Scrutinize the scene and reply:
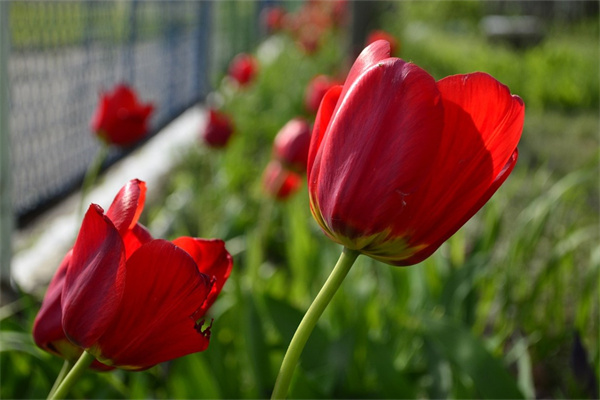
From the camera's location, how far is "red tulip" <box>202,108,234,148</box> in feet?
7.36

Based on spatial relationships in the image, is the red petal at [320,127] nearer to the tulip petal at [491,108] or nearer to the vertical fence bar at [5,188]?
the tulip petal at [491,108]

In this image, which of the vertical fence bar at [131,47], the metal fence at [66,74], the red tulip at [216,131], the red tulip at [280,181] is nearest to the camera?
the red tulip at [280,181]

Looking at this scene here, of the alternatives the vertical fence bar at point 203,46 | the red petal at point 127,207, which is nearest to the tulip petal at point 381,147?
the red petal at point 127,207

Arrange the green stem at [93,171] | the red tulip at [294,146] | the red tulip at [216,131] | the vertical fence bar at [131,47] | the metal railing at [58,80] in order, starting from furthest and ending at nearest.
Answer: the vertical fence bar at [131,47], the red tulip at [216,131], the metal railing at [58,80], the red tulip at [294,146], the green stem at [93,171]

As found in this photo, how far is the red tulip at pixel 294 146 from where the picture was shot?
168cm

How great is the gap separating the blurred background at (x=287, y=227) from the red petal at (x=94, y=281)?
0.58 metres

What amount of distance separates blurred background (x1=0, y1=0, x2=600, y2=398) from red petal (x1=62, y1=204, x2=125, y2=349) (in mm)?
580

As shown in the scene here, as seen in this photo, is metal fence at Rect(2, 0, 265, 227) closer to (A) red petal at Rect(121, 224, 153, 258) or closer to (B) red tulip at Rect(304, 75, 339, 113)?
(B) red tulip at Rect(304, 75, 339, 113)

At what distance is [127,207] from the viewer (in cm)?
47

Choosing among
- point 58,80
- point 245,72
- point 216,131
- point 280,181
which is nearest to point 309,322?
point 280,181

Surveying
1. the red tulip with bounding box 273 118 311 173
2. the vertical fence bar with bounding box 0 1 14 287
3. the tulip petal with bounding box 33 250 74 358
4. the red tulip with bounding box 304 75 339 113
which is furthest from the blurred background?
the tulip petal with bounding box 33 250 74 358

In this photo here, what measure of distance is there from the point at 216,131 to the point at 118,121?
28.0 inches

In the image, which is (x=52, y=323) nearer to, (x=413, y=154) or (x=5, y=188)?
(x=413, y=154)

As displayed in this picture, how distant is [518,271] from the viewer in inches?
67.1
